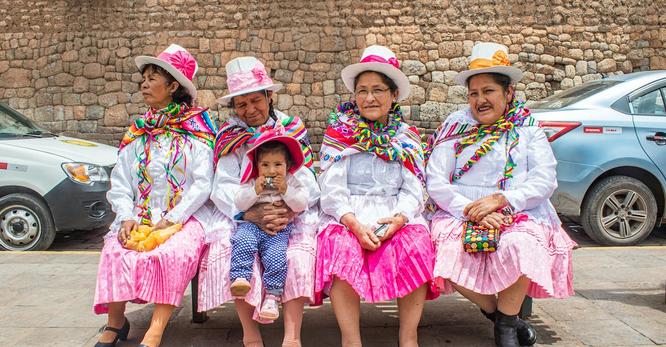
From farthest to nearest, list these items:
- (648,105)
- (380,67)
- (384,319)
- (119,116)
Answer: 1. (119,116)
2. (648,105)
3. (384,319)
4. (380,67)

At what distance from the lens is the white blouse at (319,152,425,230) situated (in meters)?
3.46

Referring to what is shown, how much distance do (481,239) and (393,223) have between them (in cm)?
47

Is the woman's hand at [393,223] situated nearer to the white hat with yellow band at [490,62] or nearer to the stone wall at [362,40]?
the white hat with yellow band at [490,62]

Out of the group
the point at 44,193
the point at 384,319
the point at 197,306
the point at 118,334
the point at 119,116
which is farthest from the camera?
the point at 119,116

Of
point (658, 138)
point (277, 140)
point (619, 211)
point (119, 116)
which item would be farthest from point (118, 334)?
point (119, 116)

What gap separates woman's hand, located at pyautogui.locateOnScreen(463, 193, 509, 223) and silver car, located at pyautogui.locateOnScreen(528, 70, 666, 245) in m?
3.08

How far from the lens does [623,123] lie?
6.26 m

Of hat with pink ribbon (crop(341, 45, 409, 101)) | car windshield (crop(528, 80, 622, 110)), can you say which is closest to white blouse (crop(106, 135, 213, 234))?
hat with pink ribbon (crop(341, 45, 409, 101))

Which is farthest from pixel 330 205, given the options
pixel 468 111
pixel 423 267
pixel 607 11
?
pixel 607 11

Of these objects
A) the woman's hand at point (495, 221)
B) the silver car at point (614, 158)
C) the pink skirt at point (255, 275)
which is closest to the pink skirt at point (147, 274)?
the pink skirt at point (255, 275)

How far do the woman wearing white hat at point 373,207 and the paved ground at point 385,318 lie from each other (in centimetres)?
47

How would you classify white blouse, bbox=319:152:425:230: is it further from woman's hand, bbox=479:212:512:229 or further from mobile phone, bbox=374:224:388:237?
woman's hand, bbox=479:212:512:229

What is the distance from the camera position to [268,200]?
3.41m

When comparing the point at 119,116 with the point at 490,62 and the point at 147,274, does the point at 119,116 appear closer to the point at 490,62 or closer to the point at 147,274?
the point at 147,274
